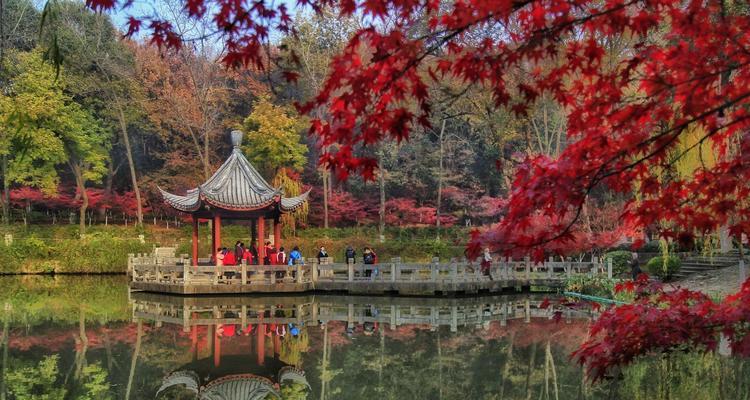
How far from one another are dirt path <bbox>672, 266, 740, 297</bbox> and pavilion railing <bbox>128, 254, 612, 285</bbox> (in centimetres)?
199

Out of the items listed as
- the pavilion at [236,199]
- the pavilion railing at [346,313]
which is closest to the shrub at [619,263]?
the pavilion railing at [346,313]

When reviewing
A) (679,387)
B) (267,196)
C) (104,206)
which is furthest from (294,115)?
(679,387)

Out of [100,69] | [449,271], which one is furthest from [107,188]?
[449,271]

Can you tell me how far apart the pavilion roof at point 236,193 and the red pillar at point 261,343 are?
22.3 feet

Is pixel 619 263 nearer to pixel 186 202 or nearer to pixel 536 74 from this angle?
pixel 186 202

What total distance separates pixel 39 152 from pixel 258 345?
20.0 m

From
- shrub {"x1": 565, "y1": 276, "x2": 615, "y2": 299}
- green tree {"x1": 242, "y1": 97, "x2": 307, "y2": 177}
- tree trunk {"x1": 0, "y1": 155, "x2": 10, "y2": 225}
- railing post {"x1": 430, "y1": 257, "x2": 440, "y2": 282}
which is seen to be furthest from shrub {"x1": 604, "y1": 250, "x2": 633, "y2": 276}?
tree trunk {"x1": 0, "y1": 155, "x2": 10, "y2": 225}

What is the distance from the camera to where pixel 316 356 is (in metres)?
9.92

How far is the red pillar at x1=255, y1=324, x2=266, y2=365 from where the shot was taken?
981 cm

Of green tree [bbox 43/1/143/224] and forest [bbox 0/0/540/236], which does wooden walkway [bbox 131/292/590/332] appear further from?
green tree [bbox 43/1/143/224]

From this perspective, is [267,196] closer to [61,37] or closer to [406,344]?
[406,344]

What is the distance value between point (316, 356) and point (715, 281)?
1095 cm

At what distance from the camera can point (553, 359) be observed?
31.1ft

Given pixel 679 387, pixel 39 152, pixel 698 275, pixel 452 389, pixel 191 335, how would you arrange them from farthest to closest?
pixel 39 152, pixel 698 275, pixel 191 335, pixel 452 389, pixel 679 387
